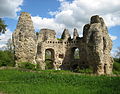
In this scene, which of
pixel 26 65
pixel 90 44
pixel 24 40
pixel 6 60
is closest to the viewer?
pixel 26 65

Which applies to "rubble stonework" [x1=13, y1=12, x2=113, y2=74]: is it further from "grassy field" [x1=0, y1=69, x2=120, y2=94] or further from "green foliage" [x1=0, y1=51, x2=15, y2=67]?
"grassy field" [x1=0, y1=69, x2=120, y2=94]

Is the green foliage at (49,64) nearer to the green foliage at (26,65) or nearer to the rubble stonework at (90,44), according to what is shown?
the rubble stonework at (90,44)

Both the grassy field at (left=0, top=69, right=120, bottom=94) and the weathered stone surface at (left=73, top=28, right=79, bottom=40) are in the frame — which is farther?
the weathered stone surface at (left=73, top=28, right=79, bottom=40)

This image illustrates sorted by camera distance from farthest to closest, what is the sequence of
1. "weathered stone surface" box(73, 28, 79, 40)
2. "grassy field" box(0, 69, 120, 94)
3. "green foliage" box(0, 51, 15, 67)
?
1. "weathered stone surface" box(73, 28, 79, 40)
2. "green foliage" box(0, 51, 15, 67)
3. "grassy field" box(0, 69, 120, 94)

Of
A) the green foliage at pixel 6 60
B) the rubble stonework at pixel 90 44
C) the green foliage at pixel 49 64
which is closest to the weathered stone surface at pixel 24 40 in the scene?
the rubble stonework at pixel 90 44

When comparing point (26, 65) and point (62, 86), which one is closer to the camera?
point (62, 86)

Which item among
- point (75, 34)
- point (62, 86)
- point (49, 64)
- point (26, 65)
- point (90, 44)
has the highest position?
point (75, 34)

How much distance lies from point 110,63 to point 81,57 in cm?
768

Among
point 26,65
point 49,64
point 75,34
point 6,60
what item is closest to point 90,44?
point 26,65

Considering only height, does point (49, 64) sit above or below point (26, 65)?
above

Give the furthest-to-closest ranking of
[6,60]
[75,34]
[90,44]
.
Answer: [75,34]
[6,60]
[90,44]

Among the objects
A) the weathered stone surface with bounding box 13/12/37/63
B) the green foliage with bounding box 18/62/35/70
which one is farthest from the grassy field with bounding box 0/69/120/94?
the weathered stone surface with bounding box 13/12/37/63

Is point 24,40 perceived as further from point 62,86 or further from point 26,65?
point 62,86

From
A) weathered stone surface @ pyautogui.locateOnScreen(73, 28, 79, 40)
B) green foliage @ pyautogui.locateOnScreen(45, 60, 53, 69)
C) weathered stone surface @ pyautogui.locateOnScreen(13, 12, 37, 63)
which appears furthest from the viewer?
weathered stone surface @ pyautogui.locateOnScreen(73, 28, 79, 40)
